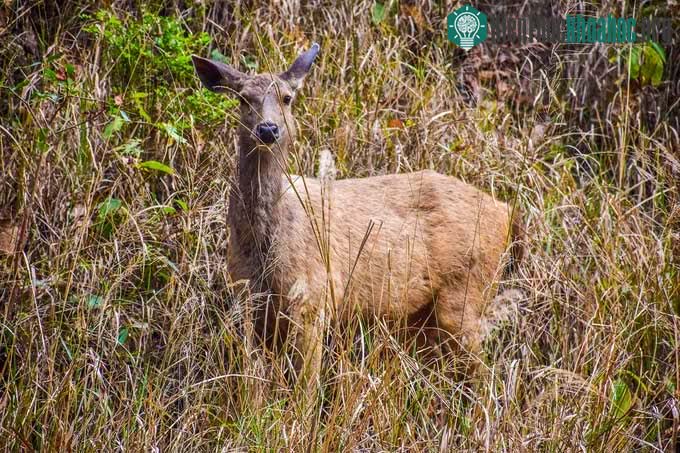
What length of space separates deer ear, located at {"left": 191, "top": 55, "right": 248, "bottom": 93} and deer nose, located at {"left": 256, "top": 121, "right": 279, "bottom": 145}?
0.37 meters

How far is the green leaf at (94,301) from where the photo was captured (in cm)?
521

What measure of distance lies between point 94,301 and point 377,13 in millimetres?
3377

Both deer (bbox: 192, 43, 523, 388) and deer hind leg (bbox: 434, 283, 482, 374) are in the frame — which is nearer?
deer (bbox: 192, 43, 523, 388)

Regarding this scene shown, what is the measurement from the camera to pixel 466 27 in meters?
7.77

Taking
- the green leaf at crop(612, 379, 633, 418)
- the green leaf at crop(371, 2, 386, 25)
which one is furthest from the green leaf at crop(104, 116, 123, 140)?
the green leaf at crop(612, 379, 633, 418)

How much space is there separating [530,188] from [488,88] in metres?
1.42

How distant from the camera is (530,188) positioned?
257 inches

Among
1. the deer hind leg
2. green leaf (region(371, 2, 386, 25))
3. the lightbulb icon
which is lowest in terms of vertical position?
the deer hind leg

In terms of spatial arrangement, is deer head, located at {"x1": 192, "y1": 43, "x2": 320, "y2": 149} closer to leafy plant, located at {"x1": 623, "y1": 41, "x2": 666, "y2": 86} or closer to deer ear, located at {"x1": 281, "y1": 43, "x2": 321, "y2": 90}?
deer ear, located at {"x1": 281, "y1": 43, "x2": 321, "y2": 90}

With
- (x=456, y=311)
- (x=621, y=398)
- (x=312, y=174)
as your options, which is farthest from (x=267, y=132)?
(x=621, y=398)

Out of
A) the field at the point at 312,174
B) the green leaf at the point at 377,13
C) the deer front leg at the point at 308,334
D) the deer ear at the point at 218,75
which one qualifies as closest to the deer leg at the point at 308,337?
the deer front leg at the point at 308,334

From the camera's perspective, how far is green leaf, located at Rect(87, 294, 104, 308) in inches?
205

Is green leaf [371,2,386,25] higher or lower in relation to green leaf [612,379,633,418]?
higher

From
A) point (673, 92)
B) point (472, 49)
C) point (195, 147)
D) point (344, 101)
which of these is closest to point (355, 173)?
point (344, 101)
